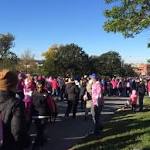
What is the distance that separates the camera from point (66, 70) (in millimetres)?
95625

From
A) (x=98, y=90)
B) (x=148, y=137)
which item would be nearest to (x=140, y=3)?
(x=98, y=90)

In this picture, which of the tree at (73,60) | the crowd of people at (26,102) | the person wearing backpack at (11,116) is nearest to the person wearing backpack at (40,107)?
the crowd of people at (26,102)

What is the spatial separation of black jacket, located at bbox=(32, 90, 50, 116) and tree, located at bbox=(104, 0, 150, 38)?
15.7 meters

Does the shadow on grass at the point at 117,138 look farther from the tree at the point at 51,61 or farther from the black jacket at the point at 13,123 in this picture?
the tree at the point at 51,61

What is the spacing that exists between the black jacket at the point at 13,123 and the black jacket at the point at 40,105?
6.37 metres

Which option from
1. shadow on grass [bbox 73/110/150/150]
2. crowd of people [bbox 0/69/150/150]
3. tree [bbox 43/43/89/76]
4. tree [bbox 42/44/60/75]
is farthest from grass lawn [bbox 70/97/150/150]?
tree [bbox 43/43/89/76]

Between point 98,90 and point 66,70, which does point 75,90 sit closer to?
point 98,90

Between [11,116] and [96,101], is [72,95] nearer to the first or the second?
[96,101]

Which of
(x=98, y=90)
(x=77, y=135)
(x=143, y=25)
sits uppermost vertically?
(x=143, y=25)

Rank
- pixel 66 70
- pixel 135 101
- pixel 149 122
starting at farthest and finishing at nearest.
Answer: pixel 66 70
pixel 135 101
pixel 149 122

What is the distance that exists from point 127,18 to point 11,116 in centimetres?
2317

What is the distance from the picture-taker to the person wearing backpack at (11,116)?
5.58 metres

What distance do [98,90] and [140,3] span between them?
42.6 feet

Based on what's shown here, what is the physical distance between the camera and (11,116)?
5.64 m
